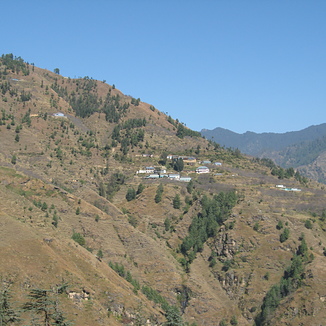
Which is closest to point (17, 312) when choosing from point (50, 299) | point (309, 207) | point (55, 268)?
point (50, 299)

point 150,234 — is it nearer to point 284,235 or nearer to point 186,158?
point 284,235

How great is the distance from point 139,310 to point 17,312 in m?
33.0

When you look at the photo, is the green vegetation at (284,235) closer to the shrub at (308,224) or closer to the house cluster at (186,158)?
the shrub at (308,224)

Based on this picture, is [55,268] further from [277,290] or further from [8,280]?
[277,290]

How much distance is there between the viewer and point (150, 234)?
109438 mm

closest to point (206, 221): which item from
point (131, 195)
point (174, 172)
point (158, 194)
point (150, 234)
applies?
point (150, 234)

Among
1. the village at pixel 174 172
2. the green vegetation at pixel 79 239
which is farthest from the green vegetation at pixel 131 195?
the green vegetation at pixel 79 239

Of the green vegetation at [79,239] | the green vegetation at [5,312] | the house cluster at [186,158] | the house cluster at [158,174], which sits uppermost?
the house cluster at [186,158]

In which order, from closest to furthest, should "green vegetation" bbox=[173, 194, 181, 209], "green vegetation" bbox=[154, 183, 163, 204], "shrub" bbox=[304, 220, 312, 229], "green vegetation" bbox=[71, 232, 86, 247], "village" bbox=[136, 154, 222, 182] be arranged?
1. "green vegetation" bbox=[71, 232, 86, 247]
2. "shrub" bbox=[304, 220, 312, 229]
3. "green vegetation" bbox=[173, 194, 181, 209]
4. "green vegetation" bbox=[154, 183, 163, 204]
5. "village" bbox=[136, 154, 222, 182]

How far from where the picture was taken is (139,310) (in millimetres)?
71750

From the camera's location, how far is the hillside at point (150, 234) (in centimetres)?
6869

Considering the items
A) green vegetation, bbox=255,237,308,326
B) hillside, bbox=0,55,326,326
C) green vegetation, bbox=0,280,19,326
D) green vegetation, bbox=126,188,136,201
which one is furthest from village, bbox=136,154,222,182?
green vegetation, bbox=0,280,19,326

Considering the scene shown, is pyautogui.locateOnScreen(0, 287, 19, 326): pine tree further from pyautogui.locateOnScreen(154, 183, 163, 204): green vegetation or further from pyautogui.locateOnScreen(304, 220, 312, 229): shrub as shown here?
pyautogui.locateOnScreen(304, 220, 312, 229): shrub

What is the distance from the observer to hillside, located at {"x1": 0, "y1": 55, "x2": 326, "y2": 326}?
225ft
